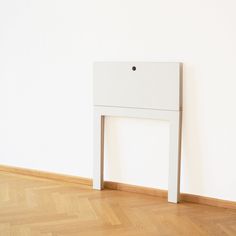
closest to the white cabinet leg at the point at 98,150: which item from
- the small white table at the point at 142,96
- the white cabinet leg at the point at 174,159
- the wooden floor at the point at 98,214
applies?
the small white table at the point at 142,96

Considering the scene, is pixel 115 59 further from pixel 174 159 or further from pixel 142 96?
pixel 174 159

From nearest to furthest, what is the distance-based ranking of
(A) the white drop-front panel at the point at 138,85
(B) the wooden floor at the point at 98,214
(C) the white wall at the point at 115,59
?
(B) the wooden floor at the point at 98,214, (C) the white wall at the point at 115,59, (A) the white drop-front panel at the point at 138,85

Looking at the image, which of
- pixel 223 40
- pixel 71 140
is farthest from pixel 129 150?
pixel 223 40

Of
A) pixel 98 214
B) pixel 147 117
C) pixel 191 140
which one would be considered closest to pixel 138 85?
pixel 147 117

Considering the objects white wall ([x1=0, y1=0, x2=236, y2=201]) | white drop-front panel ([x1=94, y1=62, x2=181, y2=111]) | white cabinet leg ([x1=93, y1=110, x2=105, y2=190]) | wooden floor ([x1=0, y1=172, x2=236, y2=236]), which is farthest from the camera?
white cabinet leg ([x1=93, y1=110, x2=105, y2=190])

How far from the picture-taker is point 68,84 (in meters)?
3.87

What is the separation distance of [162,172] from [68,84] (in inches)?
45.5

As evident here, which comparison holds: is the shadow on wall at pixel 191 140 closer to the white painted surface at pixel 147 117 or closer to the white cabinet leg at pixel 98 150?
the white painted surface at pixel 147 117

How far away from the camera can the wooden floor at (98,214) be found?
2.86m

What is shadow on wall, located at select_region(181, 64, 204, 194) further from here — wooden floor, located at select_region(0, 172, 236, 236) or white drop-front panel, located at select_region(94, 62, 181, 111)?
wooden floor, located at select_region(0, 172, 236, 236)

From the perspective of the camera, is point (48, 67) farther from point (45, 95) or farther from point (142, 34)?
point (142, 34)

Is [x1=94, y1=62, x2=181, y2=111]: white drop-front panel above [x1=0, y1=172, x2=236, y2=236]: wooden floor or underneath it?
above

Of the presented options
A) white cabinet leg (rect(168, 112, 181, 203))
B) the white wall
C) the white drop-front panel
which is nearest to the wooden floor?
white cabinet leg (rect(168, 112, 181, 203))

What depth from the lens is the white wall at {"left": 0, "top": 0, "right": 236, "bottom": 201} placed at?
10.6ft
